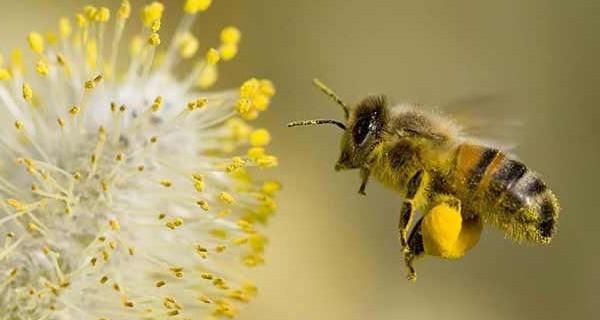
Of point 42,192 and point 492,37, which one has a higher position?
point 492,37

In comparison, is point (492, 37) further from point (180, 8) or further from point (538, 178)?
point (538, 178)

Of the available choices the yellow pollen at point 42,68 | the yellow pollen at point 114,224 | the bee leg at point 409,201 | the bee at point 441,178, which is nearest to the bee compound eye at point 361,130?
the bee at point 441,178

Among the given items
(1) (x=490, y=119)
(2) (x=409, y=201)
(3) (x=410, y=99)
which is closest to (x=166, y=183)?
(2) (x=409, y=201)

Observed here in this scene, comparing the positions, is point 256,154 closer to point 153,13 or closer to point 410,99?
point 153,13

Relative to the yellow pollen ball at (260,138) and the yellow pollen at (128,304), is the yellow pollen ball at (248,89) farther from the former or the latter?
the yellow pollen at (128,304)

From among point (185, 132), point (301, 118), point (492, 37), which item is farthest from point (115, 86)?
point (492, 37)
